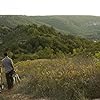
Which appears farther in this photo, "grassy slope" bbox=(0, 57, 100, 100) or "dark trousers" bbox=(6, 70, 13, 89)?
"dark trousers" bbox=(6, 70, 13, 89)

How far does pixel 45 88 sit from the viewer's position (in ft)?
31.3

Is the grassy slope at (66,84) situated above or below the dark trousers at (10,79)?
above

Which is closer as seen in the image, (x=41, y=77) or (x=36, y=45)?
(x=41, y=77)

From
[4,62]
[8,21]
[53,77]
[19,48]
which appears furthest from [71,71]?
[8,21]

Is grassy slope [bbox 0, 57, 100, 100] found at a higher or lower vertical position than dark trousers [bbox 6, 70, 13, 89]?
higher

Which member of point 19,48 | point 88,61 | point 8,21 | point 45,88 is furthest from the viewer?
point 8,21

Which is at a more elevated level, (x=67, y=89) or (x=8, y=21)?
(x=67, y=89)

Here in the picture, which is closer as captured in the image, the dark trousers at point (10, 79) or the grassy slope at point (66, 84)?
the grassy slope at point (66, 84)

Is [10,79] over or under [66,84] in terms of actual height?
under

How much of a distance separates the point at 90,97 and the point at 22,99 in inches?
82.5

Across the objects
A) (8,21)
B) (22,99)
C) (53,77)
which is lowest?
(8,21)

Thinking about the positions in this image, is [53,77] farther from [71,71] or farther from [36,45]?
[36,45]

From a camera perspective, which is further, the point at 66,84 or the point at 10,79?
the point at 10,79

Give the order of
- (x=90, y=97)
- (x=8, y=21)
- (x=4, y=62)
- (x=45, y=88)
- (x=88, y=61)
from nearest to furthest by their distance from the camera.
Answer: (x=90, y=97)
(x=45, y=88)
(x=88, y=61)
(x=4, y=62)
(x=8, y=21)
